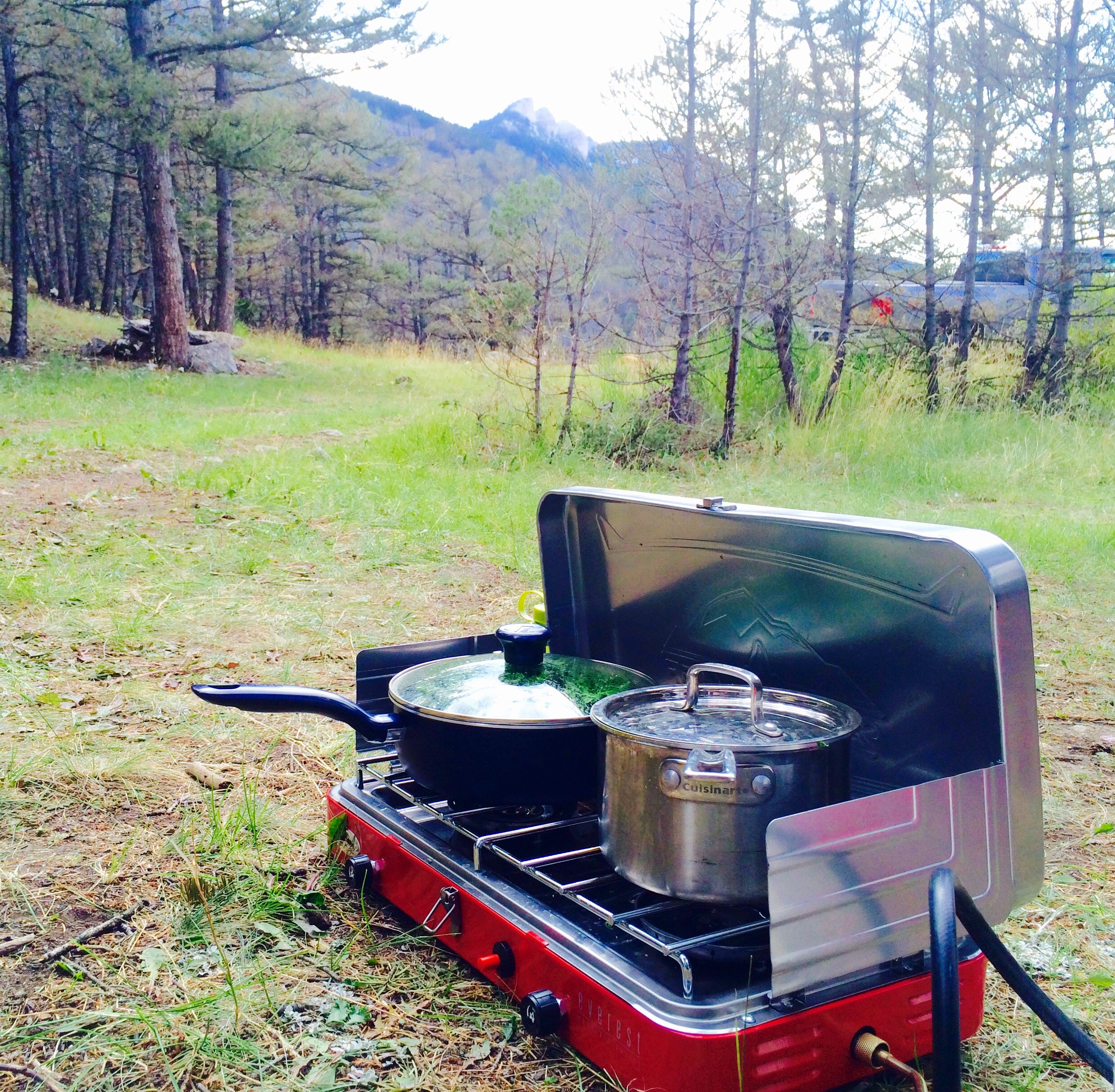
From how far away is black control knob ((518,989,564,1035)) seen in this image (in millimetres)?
1194

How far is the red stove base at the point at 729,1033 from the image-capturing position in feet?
3.42

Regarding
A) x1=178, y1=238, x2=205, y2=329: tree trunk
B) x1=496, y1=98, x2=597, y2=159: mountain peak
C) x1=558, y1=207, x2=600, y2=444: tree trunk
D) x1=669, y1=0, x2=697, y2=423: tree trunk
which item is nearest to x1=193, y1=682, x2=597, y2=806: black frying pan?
x1=558, y1=207, x2=600, y2=444: tree trunk

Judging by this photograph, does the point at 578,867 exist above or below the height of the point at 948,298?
below

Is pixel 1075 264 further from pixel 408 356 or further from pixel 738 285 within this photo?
pixel 408 356

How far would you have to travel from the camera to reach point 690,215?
768 cm

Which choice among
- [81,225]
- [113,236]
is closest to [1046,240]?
[113,236]

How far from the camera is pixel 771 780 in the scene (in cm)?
116

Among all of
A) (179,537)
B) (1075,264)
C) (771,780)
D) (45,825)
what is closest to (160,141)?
(179,537)

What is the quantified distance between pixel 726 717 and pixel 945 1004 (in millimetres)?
445

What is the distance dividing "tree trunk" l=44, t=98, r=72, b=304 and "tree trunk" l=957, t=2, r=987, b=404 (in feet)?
67.1

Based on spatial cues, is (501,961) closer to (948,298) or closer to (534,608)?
(534,608)

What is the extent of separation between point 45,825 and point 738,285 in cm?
662

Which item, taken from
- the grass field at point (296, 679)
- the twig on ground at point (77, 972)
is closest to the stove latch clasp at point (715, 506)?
the grass field at point (296, 679)

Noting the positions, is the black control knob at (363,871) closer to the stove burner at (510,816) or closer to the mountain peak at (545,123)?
the stove burner at (510,816)
